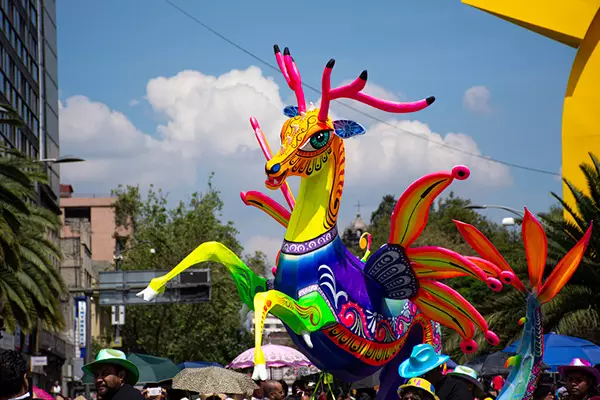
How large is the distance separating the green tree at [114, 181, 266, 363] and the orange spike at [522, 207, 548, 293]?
34.2 meters

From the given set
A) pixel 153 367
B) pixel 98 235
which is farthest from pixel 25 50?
pixel 98 235

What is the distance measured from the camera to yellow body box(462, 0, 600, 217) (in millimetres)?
29250

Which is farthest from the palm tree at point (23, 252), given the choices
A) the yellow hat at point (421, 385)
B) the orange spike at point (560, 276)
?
the yellow hat at point (421, 385)

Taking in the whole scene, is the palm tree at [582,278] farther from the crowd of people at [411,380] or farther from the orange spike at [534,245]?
the orange spike at [534,245]

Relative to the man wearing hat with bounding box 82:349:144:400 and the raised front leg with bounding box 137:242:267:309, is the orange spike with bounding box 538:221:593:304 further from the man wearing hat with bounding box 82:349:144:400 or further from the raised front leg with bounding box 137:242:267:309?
the man wearing hat with bounding box 82:349:144:400

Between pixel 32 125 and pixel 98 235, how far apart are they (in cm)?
4494

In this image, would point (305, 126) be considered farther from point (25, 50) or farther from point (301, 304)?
point (25, 50)

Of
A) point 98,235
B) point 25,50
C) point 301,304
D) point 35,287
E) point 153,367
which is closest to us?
point 301,304

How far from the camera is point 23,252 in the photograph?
29.0 meters

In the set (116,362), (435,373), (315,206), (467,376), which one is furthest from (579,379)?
A: (315,206)

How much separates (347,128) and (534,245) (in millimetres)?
2709

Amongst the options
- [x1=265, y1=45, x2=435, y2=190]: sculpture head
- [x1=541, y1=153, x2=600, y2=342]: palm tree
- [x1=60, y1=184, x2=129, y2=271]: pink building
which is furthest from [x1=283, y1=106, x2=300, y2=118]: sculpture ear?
[x1=60, y1=184, x2=129, y2=271]: pink building

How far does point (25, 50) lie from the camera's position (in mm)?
52250

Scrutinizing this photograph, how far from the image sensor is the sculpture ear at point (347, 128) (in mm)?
14117
